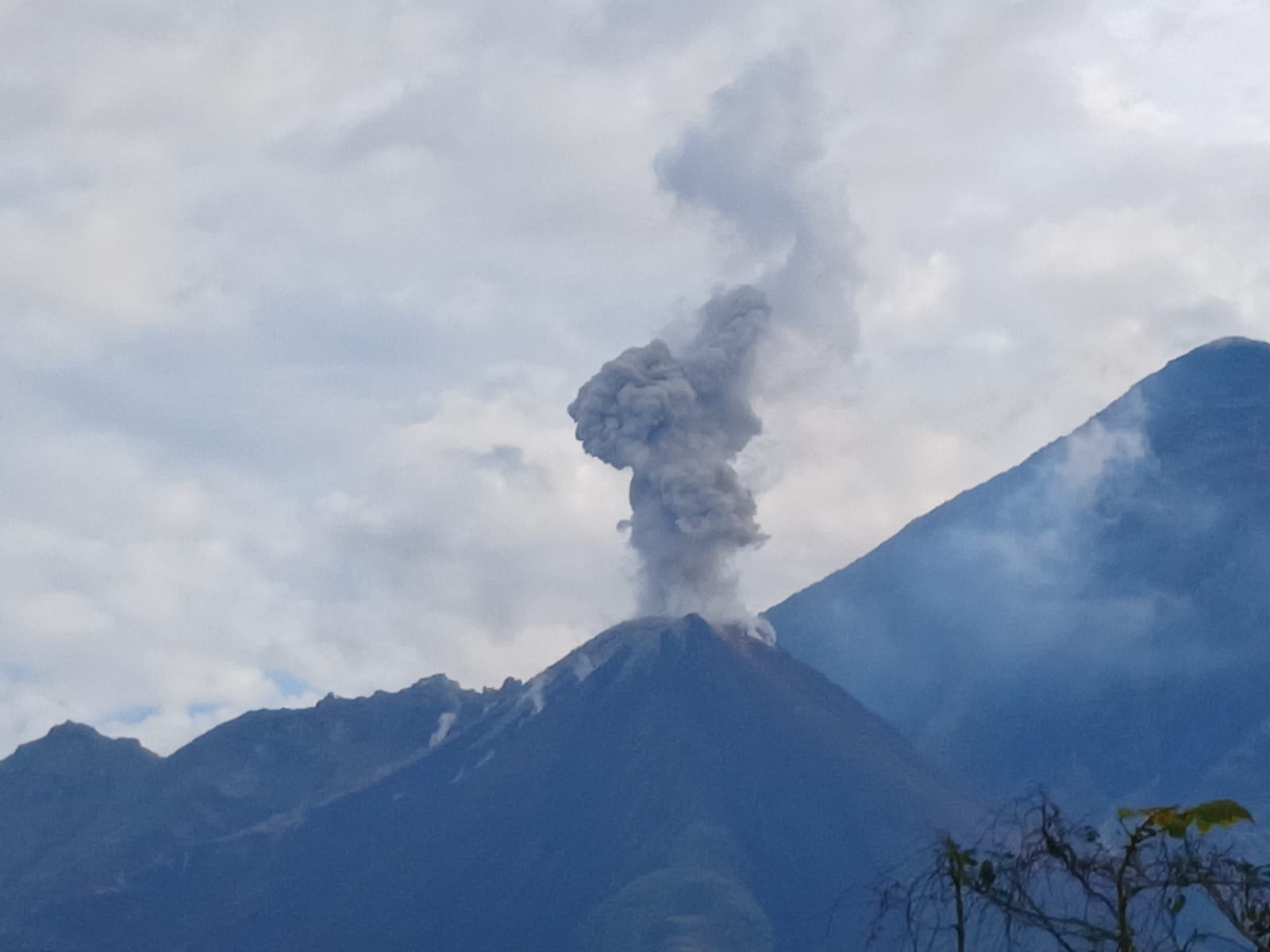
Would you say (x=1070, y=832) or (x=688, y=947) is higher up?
(x=688, y=947)

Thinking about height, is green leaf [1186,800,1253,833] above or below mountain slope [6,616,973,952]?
below

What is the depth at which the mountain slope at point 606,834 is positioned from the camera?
6220 inches

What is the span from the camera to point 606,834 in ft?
554

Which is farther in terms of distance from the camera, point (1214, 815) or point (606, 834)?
point (606, 834)

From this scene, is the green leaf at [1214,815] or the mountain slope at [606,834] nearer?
the green leaf at [1214,815]

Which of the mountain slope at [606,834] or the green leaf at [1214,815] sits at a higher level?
the mountain slope at [606,834]

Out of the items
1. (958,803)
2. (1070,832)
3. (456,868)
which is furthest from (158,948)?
(1070,832)

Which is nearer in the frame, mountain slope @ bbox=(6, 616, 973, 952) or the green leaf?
the green leaf

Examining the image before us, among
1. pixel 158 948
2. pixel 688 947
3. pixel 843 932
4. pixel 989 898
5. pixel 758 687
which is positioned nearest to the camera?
pixel 989 898

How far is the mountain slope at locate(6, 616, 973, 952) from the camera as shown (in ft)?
518

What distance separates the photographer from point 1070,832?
15.8 m

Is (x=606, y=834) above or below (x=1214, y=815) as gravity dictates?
above

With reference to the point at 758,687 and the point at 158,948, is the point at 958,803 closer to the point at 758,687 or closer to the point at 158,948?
the point at 758,687

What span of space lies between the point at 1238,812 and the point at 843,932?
148399mm
